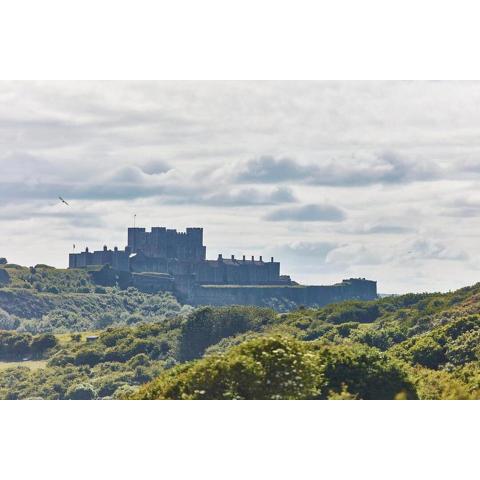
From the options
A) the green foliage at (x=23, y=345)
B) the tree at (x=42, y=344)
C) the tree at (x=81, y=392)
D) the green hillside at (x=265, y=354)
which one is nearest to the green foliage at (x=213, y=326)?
the green hillside at (x=265, y=354)

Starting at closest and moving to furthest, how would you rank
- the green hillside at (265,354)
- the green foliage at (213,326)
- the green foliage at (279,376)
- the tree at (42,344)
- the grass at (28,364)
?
1. the green foliage at (279,376)
2. the green hillside at (265,354)
3. the green foliage at (213,326)
4. the grass at (28,364)
5. the tree at (42,344)

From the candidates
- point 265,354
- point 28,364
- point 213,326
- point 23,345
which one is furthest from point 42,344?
point 265,354

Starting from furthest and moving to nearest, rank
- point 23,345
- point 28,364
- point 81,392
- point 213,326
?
point 23,345 → point 28,364 → point 213,326 → point 81,392

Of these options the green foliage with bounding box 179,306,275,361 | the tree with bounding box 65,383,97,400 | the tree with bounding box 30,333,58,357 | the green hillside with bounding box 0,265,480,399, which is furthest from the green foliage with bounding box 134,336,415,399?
the tree with bounding box 30,333,58,357

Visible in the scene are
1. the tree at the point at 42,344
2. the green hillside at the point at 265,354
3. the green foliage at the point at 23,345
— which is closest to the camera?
the green hillside at the point at 265,354

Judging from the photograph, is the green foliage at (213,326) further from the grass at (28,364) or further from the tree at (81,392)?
the tree at (81,392)

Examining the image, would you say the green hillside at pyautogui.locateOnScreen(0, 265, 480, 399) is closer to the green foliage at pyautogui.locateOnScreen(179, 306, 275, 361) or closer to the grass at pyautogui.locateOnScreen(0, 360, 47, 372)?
the green foliage at pyautogui.locateOnScreen(179, 306, 275, 361)

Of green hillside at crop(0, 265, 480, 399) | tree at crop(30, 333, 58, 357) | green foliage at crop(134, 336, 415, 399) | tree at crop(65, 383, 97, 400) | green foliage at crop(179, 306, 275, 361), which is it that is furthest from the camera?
tree at crop(30, 333, 58, 357)

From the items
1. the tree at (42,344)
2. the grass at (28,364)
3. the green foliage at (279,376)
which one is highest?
the tree at (42,344)

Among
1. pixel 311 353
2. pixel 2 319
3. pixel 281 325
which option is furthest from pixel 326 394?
pixel 2 319

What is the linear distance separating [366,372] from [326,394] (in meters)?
1.86

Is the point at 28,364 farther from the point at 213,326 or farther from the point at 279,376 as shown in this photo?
the point at 279,376
